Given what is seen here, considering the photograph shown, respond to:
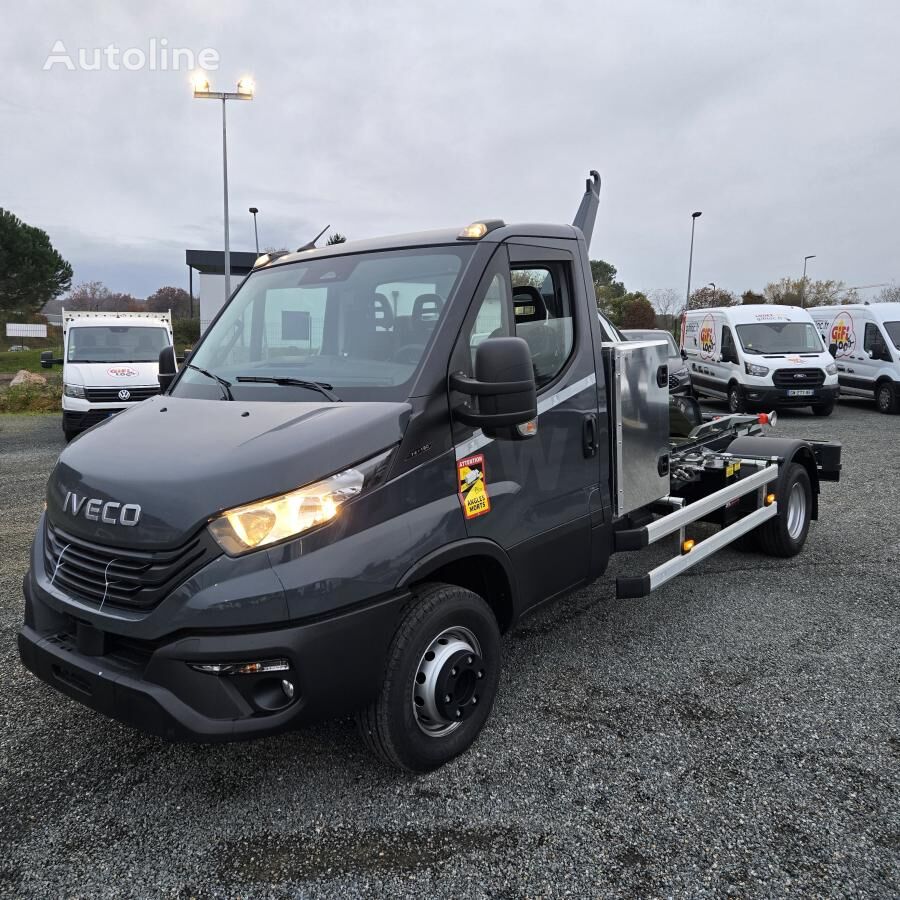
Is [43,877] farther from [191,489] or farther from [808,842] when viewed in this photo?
[808,842]

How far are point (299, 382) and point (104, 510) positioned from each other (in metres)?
0.93

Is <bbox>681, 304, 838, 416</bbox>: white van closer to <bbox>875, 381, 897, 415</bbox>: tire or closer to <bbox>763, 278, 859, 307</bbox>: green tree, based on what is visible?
<bbox>875, 381, 897, 415</bbox>: tire

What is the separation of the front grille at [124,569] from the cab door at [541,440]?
1077 mm

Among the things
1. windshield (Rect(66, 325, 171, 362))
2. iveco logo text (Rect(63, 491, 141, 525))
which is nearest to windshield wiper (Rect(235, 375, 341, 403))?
iveco logo text (Rect(63, 491, 141, 525))

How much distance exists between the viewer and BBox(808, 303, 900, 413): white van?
640 inches

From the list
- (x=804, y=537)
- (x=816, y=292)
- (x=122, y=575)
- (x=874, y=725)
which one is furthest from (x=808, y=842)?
(x=816, y=292)

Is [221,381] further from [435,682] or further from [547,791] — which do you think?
[547,791]

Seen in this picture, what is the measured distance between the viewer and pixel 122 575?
2.53 m

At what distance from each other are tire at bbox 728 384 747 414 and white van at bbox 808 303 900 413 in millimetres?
3370

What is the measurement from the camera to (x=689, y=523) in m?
4.42

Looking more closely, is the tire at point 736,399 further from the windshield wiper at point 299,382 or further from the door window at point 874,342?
the windshield wiper at point 299,382

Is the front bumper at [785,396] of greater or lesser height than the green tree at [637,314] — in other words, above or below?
below

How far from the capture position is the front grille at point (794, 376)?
15344 mm

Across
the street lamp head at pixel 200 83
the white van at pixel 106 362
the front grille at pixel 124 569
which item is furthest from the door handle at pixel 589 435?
the street lamp head at pixel 200 83
